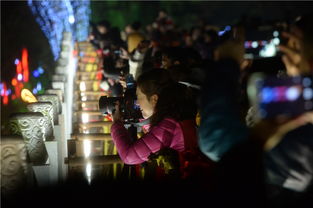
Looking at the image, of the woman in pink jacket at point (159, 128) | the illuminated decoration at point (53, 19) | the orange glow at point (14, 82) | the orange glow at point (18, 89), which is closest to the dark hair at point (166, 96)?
the woman in pink jacket at point (159, 128)

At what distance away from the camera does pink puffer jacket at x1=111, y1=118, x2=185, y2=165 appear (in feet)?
9.87

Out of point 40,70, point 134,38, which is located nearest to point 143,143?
point 134,38

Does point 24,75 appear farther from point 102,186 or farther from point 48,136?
point 102,186

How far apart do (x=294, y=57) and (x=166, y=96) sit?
1362 millimetres

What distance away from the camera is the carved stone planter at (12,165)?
2.67m

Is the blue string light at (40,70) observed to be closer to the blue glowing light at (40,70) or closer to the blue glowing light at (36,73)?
the blue glowing light at (40,70)

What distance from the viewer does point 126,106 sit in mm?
3609

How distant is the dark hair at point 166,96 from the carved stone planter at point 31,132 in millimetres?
893

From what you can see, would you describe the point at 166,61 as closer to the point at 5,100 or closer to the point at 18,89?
the point at 5,100

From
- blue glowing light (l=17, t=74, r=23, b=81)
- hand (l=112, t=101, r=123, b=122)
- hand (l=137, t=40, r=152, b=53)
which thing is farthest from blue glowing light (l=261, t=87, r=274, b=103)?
blue glowing light (l=17, t=74, r=23, b=81)

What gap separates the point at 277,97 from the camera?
175cm

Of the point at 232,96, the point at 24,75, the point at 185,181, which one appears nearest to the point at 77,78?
the point at 24,75

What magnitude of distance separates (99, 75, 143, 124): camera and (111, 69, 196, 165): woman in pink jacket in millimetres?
173

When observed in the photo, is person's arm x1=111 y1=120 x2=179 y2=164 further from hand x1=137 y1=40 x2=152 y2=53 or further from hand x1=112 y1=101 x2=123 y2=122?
hand x1=137 y1=40 x2=152 y2=53
